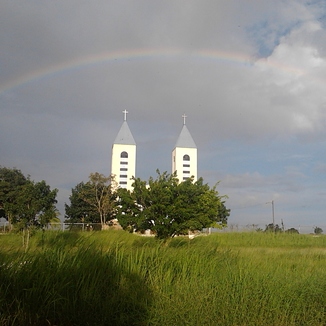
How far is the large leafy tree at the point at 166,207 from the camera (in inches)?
700

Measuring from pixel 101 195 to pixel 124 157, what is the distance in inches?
660

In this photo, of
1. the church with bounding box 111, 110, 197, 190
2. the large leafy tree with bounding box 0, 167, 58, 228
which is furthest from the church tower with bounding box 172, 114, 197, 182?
the large leafy tree with bounding box 0, 167, 58, 228

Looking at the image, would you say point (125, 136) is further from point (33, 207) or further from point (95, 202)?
point (33, 207)

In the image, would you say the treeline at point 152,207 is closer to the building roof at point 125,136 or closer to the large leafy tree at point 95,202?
the large leafy tree at point 95,202

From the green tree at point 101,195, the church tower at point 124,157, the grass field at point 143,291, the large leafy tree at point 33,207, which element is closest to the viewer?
the grass field at point 143,291

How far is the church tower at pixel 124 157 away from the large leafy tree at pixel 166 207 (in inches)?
1380

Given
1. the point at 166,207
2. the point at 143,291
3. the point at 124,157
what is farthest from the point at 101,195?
the point at 143,291

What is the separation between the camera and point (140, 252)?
6309 mm

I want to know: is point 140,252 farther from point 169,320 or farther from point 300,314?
point 300,314

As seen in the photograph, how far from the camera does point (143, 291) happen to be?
5098 millimetres

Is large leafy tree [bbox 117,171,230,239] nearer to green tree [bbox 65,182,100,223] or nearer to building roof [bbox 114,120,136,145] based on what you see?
green tree [bbox 65,182,100,223]

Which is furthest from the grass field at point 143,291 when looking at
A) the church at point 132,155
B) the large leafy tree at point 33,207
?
the church at point 132,155

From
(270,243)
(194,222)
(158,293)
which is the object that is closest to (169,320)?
(158,293)

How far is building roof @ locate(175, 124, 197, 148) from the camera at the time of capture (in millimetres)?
56562
